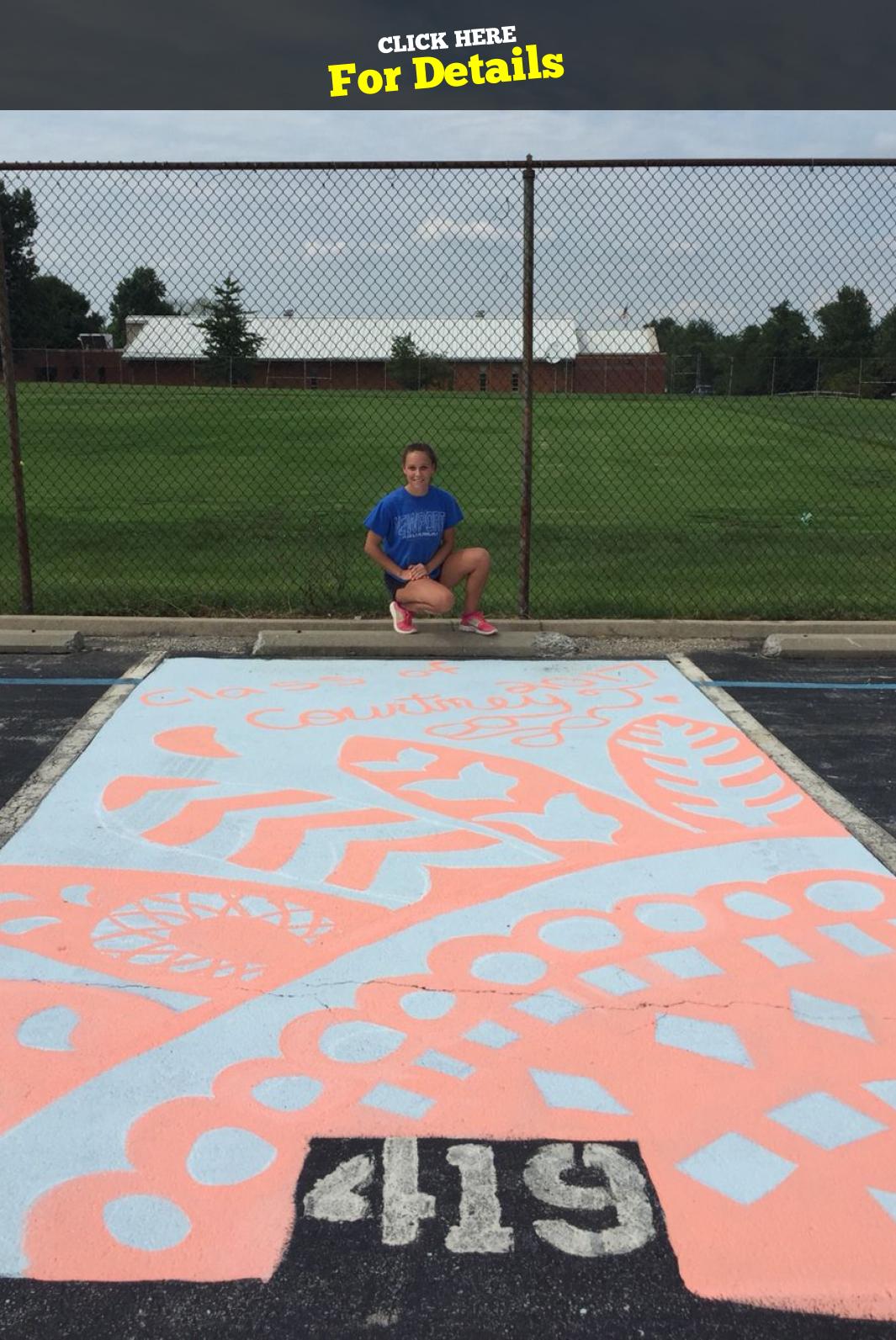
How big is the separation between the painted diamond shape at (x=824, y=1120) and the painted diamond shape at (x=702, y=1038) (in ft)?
0.60

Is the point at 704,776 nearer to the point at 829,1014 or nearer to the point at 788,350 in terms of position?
the point at 829,1014

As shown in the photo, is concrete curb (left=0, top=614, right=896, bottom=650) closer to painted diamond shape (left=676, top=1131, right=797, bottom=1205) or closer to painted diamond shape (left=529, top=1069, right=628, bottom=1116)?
painted diamond shape (left=529, top=1069, right=628, bottom=1116)

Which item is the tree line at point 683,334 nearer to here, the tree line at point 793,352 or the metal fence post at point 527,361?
the tree line at point 793,352

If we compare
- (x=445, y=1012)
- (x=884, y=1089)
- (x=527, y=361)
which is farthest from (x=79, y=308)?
(x=884, y=1089)

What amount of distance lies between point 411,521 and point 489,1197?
15.8 ft

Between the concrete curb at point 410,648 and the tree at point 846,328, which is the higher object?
the tree at point 846,328

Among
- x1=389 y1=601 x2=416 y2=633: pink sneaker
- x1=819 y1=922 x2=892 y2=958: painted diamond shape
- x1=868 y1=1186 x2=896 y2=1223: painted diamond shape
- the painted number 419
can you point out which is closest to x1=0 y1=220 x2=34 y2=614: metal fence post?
x1=389 y1=601 x2=416 y2=633: pink sneaker

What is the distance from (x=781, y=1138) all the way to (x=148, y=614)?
233 inches

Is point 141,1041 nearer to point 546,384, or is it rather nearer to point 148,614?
point 148,614

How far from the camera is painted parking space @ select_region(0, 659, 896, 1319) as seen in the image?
229cm

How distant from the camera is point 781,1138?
254cm

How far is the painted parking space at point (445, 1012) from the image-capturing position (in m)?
2.29

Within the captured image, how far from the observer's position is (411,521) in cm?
670

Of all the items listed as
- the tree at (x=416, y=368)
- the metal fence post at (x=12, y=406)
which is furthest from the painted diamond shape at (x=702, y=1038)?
the tree at (x=416, y=368)
